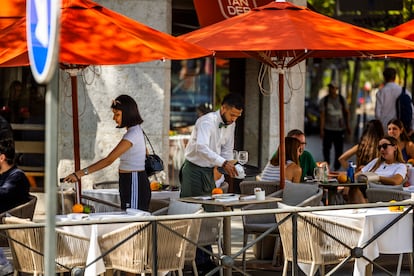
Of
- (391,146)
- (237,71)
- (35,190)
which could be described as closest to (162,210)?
(391,146)

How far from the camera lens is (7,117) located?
49.6 feet

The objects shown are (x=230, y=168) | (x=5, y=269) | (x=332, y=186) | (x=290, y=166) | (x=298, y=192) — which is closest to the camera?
(x=5, y=269)

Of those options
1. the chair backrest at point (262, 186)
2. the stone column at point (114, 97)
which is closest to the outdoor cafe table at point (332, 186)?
the chair backrest at point (262, 186)

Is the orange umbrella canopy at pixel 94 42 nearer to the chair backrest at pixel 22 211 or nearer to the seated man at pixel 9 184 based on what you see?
the seated man at pixel 9 184

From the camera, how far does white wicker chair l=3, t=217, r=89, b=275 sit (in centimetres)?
811

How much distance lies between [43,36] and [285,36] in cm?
509

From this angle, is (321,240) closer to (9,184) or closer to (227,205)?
(227,205)

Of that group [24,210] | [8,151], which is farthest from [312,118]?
[24,210]

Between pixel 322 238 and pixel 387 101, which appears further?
pixel 387 101

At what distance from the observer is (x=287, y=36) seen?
982 centimetres

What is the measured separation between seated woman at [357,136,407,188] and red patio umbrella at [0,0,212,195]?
118 inches

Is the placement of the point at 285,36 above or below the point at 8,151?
above

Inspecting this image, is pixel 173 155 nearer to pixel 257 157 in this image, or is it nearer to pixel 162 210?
pixel 257 157

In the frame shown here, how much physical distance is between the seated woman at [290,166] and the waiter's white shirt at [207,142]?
1.09 m
